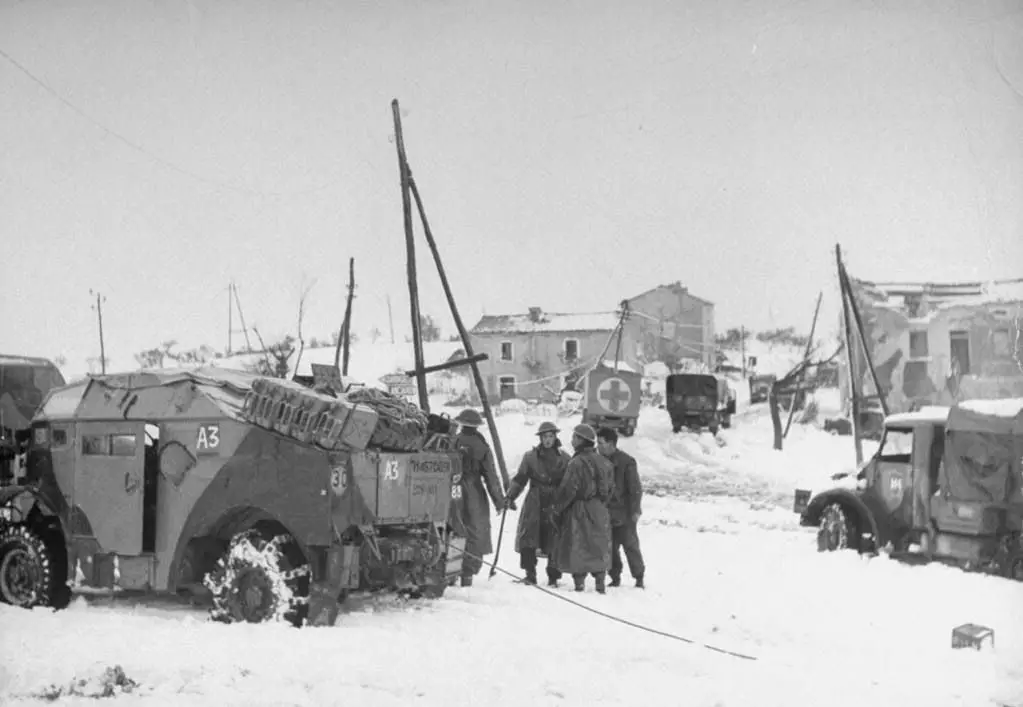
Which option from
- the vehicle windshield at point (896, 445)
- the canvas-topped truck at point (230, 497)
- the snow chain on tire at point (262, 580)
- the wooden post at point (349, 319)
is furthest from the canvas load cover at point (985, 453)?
the snow chain on tire at point (262, 580)

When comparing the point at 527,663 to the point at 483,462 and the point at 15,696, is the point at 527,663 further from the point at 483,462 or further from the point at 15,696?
the point at 483,462

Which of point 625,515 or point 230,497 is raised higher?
point 230,497

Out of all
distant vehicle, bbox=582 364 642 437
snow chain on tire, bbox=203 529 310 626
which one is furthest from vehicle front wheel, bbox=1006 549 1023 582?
distant vehicle, bbox=582 364 642 437

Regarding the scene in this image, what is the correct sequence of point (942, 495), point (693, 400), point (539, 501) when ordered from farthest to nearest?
point (693, 400) < point (942, 495) < point (539, 501)

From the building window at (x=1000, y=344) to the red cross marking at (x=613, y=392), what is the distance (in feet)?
31.6

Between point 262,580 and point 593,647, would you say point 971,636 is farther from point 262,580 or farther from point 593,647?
point 262,580

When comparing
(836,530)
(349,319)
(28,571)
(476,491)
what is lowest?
(836,530)

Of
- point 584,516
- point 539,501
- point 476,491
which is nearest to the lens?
point 584,516

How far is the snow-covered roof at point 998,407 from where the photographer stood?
37.3 feet

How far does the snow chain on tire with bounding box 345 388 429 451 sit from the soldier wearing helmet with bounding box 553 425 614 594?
2.02 m

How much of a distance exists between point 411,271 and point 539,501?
21.2 ft

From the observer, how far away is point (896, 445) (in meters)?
12.8

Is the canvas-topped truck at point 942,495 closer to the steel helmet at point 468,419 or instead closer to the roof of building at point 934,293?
the steel helmet at point 468,419

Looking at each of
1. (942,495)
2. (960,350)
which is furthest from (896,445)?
(960,350)
